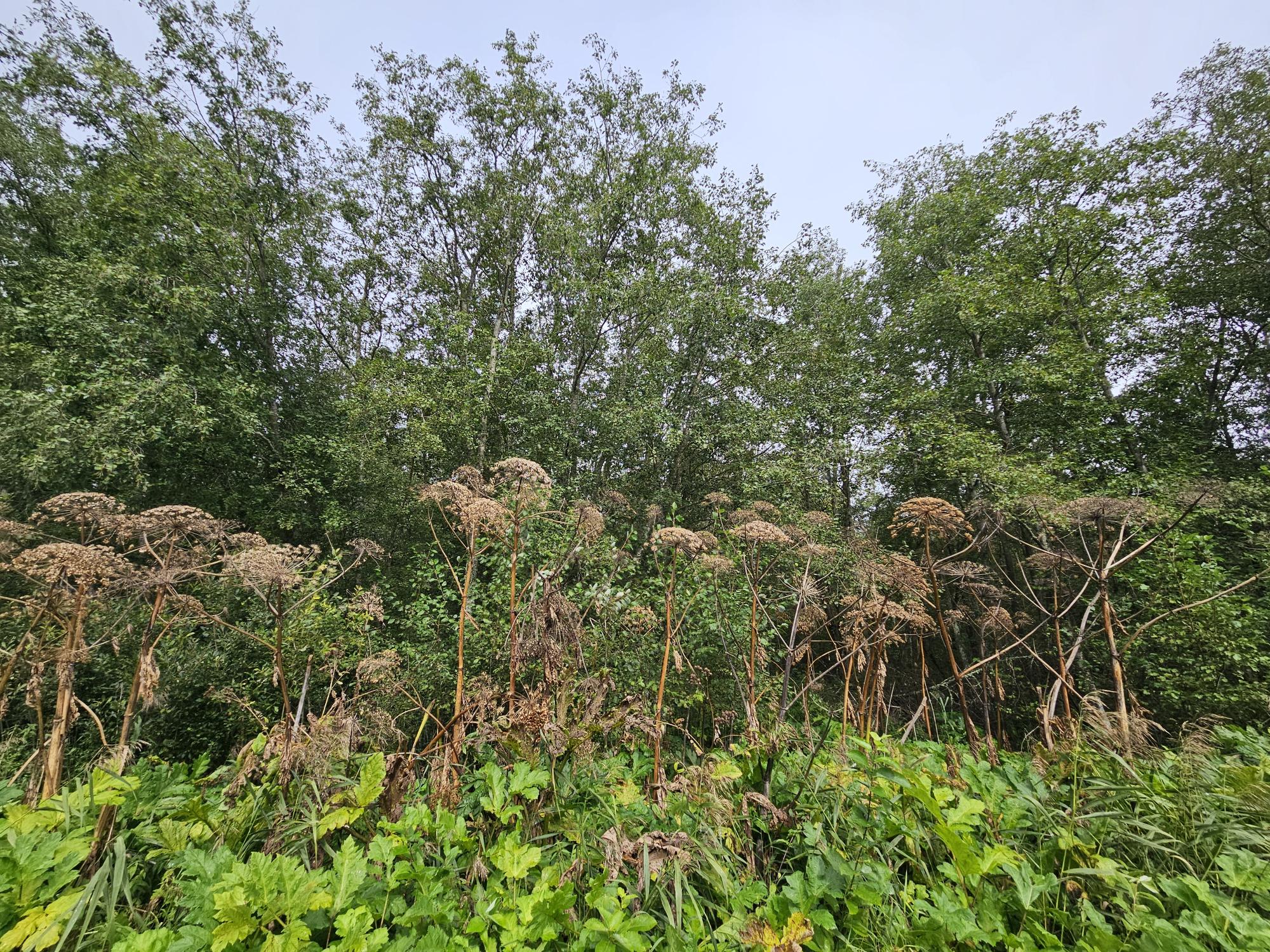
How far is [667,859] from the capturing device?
69.9 inches

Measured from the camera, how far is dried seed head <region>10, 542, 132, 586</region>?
2.21 m

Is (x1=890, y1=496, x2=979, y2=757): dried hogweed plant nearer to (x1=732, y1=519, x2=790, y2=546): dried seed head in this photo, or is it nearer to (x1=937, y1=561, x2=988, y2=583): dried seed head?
(x1=937, y1=561, x2=988, y2=583): dried seed head

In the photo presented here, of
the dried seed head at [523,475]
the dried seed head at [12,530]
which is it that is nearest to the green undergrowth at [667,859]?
the dried seed head at [523,475]

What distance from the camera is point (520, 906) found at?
1422 millimetres

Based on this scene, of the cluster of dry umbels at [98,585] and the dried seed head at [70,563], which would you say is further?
the dried seed head at [70,563]

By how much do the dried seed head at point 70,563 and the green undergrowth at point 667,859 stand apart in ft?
3.02

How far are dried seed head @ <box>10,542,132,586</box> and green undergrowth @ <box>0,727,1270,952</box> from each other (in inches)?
36.2

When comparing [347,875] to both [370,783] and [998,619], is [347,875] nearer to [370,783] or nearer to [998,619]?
[370,783]

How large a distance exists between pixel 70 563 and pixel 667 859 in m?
3.21

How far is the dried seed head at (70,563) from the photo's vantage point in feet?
7.26

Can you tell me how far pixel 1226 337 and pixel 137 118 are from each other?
23765 millimetres

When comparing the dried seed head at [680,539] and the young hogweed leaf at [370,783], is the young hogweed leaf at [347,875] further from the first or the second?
the dried seed head at [680,539]

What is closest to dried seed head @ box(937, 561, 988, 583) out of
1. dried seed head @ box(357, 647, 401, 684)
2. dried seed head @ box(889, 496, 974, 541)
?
dried seed head @ box(889, 496, 974, 541)

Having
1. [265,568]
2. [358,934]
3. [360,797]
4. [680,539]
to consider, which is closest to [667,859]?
[358,934]
